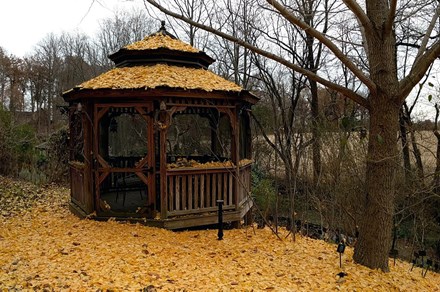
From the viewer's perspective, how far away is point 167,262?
17.5ft

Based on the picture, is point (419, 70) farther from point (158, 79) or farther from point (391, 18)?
point (158, 79)

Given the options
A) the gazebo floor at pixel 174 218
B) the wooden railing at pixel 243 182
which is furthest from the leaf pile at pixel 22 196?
the wooden railing at pixel 243 182

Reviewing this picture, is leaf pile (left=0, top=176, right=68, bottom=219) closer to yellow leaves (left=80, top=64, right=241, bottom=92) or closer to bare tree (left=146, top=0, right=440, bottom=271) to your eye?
yellow leaves (left=80, top=64, right=241, bottom=92)

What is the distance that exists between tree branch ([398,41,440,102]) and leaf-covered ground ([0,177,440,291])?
9.01 feet

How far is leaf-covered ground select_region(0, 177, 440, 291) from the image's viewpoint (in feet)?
14.9

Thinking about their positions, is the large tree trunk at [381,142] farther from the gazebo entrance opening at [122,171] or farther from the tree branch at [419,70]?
the gazebo entrance opening at [122,171]

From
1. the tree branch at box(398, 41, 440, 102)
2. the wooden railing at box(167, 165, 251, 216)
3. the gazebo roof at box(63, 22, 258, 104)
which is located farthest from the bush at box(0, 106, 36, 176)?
the tree branch at box(398, 41, 440, 102)

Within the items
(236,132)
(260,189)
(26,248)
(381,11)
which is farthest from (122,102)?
(260,189)

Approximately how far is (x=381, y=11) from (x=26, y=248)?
674 cm

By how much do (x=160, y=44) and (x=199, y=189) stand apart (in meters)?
3.57

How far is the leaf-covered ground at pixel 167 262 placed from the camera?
4531 mm

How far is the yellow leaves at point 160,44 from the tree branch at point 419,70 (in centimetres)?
493

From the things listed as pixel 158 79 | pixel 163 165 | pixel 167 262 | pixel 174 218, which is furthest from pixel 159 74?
pixel 167 262

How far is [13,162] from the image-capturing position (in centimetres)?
1330
